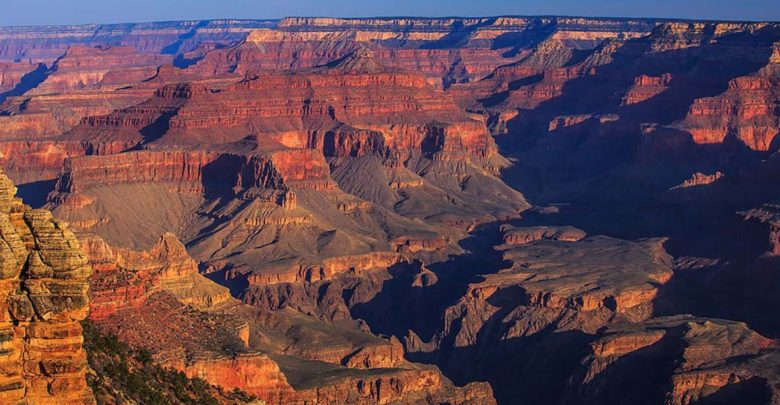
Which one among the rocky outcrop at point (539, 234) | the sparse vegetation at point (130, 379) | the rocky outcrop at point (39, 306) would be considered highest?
the rocky outcrop at point (39, 306)

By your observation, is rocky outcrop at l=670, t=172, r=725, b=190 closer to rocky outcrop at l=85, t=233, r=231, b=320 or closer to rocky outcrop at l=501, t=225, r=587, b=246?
rocky outcrop at l=501, t=225, r=587, b=246

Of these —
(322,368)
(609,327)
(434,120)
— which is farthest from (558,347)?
(434,120)

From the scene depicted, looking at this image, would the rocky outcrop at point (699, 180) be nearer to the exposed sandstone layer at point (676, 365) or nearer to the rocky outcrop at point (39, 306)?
the exposed sandstone layer at point (676, 365)

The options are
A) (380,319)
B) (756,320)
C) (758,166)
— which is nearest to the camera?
(756,320)

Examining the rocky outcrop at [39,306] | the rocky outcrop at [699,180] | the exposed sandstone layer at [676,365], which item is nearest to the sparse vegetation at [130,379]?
the rocky outcrop at [39,306]

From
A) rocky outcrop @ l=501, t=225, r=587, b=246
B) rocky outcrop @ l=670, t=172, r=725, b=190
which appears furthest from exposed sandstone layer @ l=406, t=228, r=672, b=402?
rocky outcrop @ l=670, t=172, r=725, b=190

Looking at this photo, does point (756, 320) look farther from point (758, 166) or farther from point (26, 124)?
point (26, 124)
